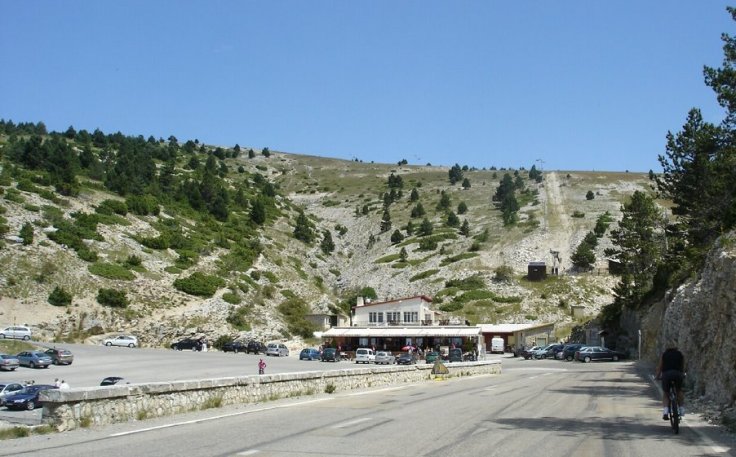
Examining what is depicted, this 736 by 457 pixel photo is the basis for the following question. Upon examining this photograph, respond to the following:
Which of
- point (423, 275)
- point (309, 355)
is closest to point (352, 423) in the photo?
point (309, 355)

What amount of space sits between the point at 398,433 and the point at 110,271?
2738 inches

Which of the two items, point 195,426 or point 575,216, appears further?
point 575,216

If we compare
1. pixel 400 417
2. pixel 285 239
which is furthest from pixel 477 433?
pixel 285 239

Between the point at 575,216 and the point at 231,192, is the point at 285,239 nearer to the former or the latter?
the point at 231,192

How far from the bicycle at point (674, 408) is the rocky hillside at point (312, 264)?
63.5 meters

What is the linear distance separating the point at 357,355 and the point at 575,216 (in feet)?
275

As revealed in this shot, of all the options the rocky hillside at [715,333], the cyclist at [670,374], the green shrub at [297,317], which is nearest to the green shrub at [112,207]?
the green shrub at [297,317]

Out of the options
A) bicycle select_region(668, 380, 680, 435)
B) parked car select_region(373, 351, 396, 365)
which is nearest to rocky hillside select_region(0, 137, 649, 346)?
parked car select_region(373, 351, 396, 365)

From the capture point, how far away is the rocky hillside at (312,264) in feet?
236

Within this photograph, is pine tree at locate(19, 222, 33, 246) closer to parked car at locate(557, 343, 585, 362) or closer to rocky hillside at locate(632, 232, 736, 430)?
parked car at locate(557, 343, 585, 362)

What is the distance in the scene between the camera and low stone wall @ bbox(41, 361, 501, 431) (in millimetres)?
13352

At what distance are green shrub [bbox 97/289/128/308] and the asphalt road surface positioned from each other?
5653 centimetres

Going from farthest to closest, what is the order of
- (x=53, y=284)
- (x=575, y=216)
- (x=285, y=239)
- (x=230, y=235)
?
(x=575, y=216) < (x=285, y=239) < (x=230, y=235) < (x=53, y=284)

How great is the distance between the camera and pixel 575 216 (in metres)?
136
